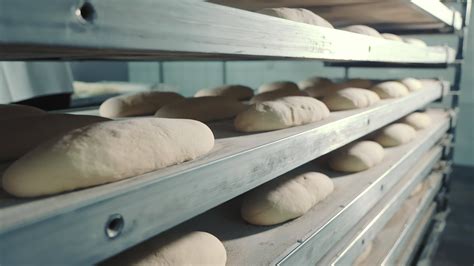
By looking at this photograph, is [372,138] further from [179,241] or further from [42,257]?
[42,257]

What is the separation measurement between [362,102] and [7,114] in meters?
1.33

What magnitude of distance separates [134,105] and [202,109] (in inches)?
10.4

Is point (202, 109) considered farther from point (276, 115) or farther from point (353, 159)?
point (353, 159)

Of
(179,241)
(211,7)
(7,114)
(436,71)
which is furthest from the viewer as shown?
(436,71)

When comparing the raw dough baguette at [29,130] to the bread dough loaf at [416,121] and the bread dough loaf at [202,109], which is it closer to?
the bread dough loaf at [202,109]

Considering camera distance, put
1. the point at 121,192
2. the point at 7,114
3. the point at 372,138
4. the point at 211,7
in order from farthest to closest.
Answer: the point at 372,138, the point at 7,114, the point at 211,7, the point at 121,192

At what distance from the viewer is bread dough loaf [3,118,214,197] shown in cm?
58

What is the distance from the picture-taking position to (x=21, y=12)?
0.42 m

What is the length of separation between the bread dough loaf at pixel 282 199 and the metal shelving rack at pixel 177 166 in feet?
0.10

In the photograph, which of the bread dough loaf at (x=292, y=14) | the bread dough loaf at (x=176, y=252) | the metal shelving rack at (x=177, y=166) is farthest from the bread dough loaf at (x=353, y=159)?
the bread dough loaf at (x=176, y=252)

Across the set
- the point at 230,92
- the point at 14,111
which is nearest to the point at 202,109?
the point at 14,111

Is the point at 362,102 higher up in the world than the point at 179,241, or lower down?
higher up

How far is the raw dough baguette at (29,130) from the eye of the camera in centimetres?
81

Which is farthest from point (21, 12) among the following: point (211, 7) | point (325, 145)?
point (325, 145)
